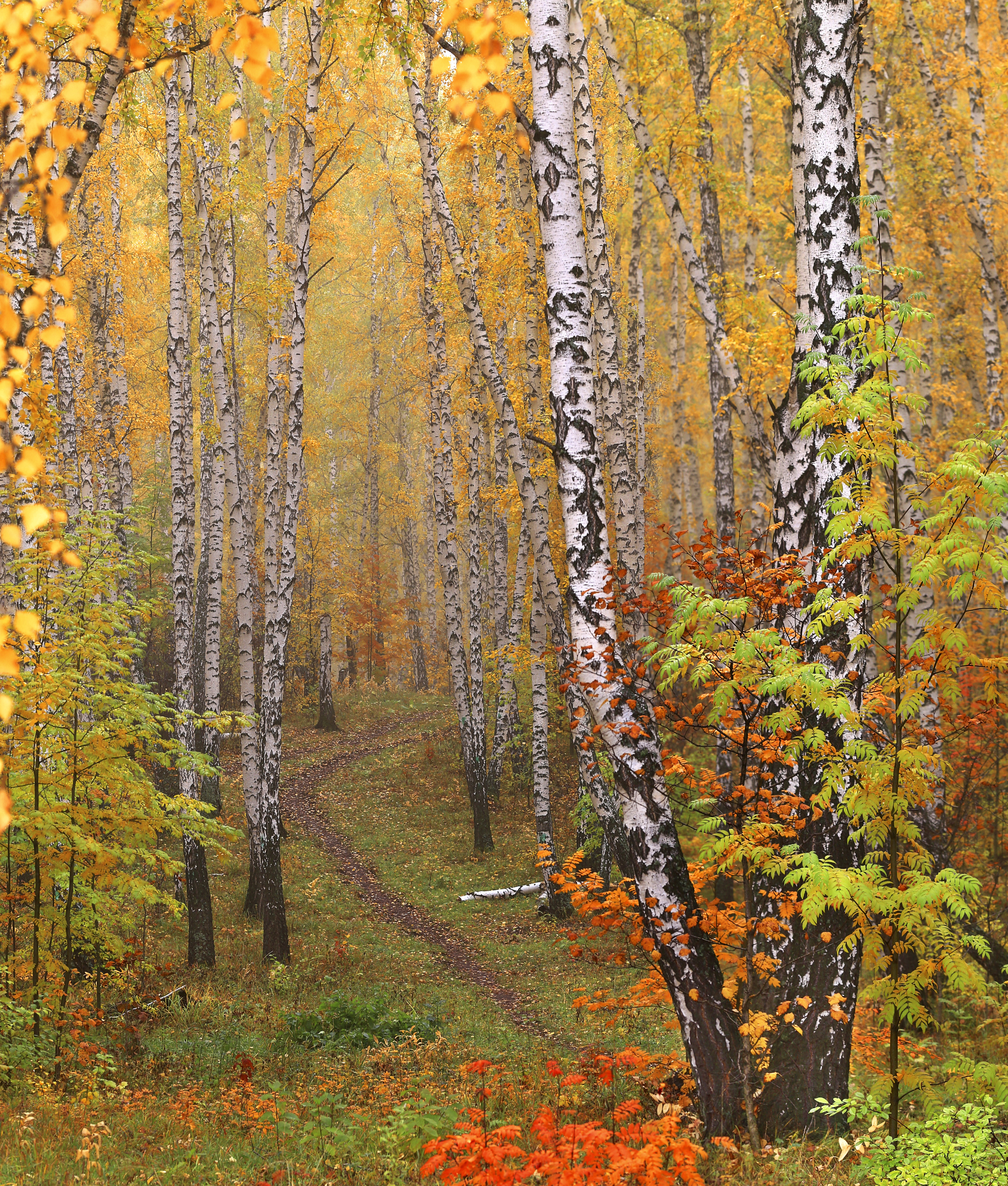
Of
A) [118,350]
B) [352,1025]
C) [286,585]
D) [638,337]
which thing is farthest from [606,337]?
[118,350]

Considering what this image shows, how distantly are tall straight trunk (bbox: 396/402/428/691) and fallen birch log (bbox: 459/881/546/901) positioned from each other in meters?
16.4

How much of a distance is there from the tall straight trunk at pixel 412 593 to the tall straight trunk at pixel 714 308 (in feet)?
58.3

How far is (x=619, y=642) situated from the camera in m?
4.99

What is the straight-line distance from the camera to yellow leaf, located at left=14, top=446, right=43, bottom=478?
5.91 ft

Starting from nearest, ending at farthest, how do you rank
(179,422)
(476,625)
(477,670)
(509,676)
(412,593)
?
(179,422)
(477,670)
(476,625)
(509,676)
(412,593)

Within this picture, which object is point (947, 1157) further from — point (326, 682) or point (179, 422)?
point (326, 682)

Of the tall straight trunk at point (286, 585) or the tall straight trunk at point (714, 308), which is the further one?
the tall straight trunk at point (286, 585)

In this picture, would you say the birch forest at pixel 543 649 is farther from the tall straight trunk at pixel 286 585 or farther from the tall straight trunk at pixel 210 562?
the tall straight trunk at pixel 210 562

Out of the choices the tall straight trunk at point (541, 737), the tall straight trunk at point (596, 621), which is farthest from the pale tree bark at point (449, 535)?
the tall straight trunk at point (596, 621)

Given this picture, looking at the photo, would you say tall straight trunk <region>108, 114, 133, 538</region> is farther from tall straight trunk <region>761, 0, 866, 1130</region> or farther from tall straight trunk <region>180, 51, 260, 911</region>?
tall straight trunk <region>761, 0, 866, 1130</region>

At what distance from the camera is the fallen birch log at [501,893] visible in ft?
43.2

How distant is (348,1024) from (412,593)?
70.4 ft

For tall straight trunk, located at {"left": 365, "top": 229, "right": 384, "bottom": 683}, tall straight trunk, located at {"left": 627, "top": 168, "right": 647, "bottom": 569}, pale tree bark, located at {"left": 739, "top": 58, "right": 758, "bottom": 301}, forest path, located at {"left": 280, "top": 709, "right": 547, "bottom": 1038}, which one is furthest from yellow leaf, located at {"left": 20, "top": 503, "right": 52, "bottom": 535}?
tall straight trunk, located at {"left": 365, "top": 229, "right": 384, "bottom": 683}

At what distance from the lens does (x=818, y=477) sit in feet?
16.6
